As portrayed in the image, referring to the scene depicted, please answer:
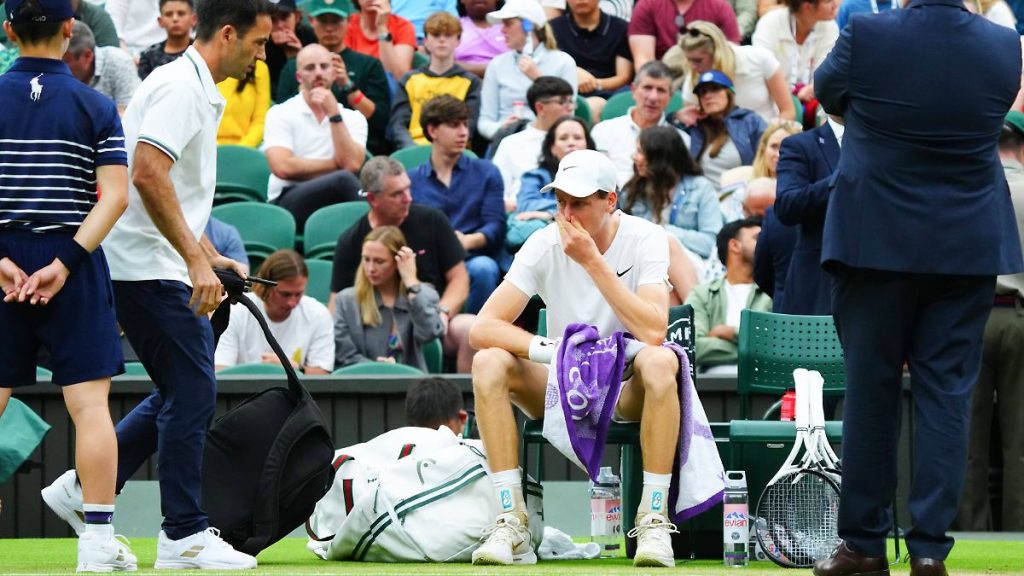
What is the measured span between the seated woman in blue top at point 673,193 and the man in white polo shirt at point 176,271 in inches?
190

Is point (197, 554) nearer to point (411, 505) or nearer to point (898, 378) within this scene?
point (411, 505)

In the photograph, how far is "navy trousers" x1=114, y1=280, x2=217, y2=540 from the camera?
545 cm

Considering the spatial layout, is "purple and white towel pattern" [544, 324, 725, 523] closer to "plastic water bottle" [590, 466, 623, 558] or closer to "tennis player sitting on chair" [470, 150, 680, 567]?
"tennis player sitting on chair" [470, 150, 680, 567]

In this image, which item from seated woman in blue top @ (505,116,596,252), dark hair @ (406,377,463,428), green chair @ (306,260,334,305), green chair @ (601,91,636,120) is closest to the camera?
dark hair @ (406,377,463,428)

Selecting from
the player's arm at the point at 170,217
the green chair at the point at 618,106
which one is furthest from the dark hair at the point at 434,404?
the green chair at the point at 618,106

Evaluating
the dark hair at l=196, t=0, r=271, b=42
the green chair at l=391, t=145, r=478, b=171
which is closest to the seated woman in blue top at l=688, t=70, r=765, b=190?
the green chair at l=391, t=145, r=478, b=171

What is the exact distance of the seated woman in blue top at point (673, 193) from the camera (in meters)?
10.1

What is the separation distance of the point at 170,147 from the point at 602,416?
1.76 meters

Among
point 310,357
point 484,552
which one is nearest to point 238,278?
point 484,552

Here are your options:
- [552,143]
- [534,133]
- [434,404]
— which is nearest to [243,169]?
[534,133]

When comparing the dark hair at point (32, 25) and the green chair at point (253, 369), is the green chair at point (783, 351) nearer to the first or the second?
the green chair at point (253, 369)

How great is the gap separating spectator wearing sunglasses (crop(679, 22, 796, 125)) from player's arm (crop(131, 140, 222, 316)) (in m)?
6.66

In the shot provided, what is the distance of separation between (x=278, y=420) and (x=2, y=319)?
1.19 metres

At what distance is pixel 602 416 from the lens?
5938 mm
